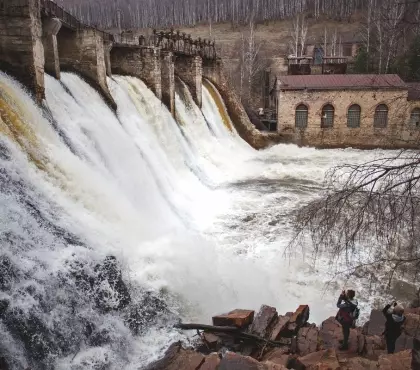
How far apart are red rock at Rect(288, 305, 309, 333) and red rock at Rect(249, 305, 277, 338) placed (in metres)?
0.27

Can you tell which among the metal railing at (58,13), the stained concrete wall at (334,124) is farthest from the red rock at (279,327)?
the stained concrete wall at (334,124)

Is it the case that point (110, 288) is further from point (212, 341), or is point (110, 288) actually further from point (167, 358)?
point (212, 341)

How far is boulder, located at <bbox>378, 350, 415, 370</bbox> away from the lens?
14.5 ft

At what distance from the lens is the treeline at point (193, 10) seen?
58.1 metres

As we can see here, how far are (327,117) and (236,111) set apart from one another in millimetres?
5314

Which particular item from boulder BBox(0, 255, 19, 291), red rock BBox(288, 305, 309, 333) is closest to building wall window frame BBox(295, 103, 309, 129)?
red rock BBox(288, 305, 309, 333)

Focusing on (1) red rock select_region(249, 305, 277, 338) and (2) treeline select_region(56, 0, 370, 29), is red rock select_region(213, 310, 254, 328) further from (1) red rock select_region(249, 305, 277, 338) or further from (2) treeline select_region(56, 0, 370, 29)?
(2) treeline select_region(56, 0, 370, 29)

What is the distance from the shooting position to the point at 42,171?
278 inches

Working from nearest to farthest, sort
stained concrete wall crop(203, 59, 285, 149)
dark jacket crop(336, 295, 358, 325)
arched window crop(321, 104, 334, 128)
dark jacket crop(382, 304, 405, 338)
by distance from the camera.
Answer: dark jacket crop(382, 304, 405, 338) → dark jacket crop(336, 295, 358, 325) → stained concrete wall crop(203, 59, 285, 149) → arched window crop(321, 104, 334, 128)

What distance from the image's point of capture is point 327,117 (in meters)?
22.8

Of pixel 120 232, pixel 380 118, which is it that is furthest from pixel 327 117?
pixel 120 232

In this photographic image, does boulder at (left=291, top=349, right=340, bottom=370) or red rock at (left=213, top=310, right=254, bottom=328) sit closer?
boulder at (left=291, top=349, right=340, bottom=370)

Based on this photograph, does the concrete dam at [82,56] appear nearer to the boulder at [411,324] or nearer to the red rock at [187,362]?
the red rock at [187,362]

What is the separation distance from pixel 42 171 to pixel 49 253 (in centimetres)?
212
